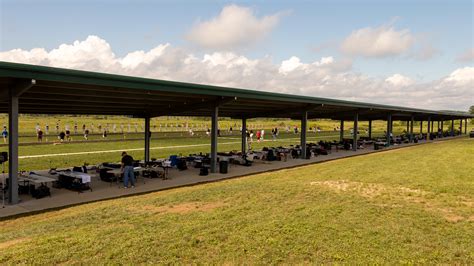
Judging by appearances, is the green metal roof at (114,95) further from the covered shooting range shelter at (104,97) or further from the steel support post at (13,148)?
the steel support post at (13,148)

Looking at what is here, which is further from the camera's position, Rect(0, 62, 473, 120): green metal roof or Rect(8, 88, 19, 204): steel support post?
Rect(8, 88, 19, 204): steel support post

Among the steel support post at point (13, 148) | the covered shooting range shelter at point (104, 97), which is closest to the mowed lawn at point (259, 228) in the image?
the steel support post at point (13, 148)

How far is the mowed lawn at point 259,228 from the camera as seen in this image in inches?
230

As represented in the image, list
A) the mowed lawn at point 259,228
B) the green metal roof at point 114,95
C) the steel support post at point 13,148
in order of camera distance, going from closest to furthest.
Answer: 1. the mowed lawn at point 259,228
2. the green metal roof at point 114,95
3. the steel support post at point 13,148

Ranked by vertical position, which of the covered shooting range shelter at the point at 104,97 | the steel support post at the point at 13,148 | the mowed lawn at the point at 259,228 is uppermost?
the covered shooting range shelter at the point at 104,97

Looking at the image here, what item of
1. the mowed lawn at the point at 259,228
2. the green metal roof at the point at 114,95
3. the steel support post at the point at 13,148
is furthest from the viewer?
the steel support post at the point at 13,148

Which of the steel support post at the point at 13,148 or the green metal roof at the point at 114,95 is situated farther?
the steel support post at the point at 13,148

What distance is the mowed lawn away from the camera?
5.85 metres

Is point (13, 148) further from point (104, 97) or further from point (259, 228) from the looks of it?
point (259, 228)

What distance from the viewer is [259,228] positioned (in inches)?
287

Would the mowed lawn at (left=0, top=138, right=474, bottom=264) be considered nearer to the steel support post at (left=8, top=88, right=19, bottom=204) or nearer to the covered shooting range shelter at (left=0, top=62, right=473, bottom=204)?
the steel support post at (left=8, top=88, right=19, bottom=204)

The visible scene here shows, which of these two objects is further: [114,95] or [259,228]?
[114,95]

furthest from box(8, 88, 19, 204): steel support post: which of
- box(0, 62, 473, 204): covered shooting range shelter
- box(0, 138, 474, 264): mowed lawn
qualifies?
box(0, 138, 474, 264): mowed lawn

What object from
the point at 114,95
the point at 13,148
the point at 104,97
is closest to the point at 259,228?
the point at 13,148
